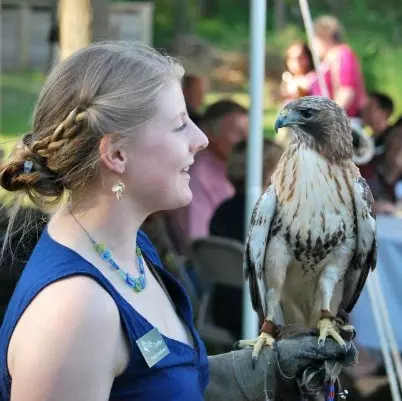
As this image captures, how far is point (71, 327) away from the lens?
4.57 ft

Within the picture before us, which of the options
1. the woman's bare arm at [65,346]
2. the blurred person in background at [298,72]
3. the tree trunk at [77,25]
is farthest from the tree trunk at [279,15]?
the woman's bare arm at [65,346]

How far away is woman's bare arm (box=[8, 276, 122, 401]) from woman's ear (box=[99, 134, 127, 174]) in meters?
0.22

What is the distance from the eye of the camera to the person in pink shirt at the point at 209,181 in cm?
512

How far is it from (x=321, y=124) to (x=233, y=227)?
233 centimetres

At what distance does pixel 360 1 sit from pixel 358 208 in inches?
158

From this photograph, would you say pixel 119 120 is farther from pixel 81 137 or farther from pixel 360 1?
pixel 360 1

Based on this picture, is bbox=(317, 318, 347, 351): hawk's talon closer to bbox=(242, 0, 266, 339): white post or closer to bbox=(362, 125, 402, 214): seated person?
bbox=(242, 0, 266, 339): white post

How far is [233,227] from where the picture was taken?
4.79 m

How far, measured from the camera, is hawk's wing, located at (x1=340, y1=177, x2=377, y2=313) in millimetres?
2463

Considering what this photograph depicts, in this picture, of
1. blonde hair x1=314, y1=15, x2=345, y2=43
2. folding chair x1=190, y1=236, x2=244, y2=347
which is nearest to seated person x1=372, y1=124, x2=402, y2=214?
blonde hair x1=314, y1=15, x2=345, y2=43

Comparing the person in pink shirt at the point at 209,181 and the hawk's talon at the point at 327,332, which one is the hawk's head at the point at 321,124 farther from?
the person in pink shirt at the point at 209,181

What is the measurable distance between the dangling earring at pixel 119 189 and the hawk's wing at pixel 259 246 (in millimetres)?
951

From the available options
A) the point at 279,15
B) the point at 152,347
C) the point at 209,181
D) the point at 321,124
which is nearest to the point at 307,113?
the point at 321,124

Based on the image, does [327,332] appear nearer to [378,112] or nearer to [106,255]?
[106,255]
